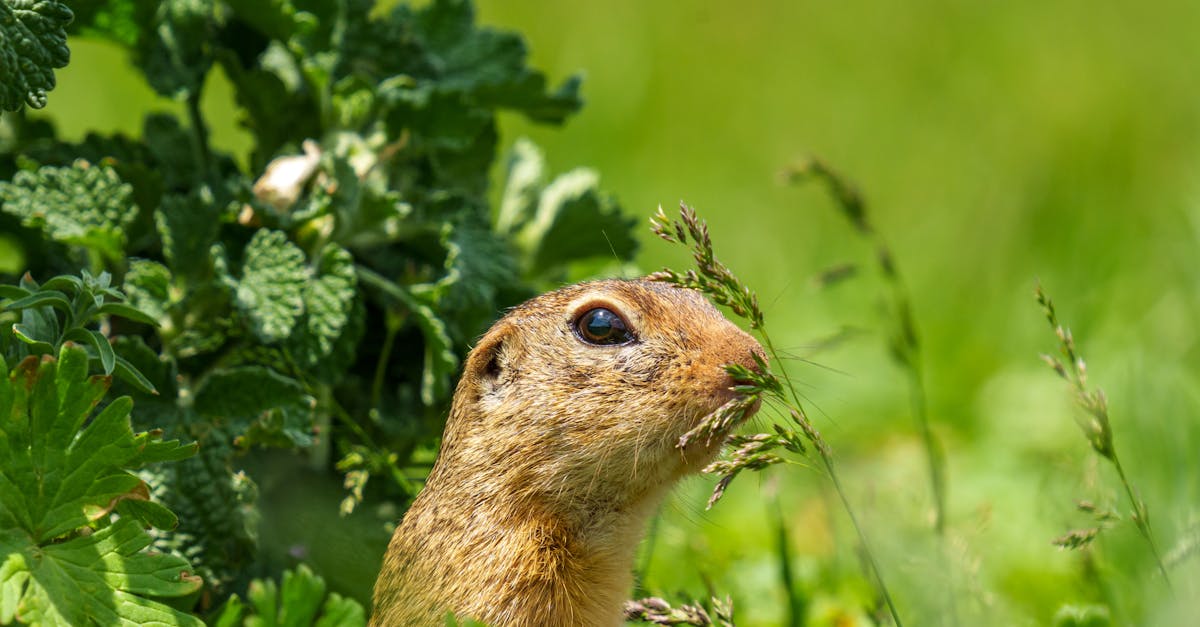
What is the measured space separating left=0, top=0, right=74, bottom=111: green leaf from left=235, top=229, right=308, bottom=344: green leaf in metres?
0.78

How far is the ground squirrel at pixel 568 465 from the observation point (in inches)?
111

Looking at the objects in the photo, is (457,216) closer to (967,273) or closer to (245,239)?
(245,239)

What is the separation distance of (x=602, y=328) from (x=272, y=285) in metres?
0.84

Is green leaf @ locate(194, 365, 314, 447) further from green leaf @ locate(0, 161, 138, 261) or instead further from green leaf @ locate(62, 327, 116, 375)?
green leaf @ locate(62, 327, 116, 375)

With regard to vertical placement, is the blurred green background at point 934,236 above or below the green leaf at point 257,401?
above

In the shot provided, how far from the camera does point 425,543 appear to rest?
2949 mm

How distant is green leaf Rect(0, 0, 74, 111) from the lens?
2.48m

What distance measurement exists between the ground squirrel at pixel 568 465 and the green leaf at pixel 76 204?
1.00m

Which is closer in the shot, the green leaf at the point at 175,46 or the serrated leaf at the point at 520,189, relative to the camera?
the green leaf at the point at 175,46

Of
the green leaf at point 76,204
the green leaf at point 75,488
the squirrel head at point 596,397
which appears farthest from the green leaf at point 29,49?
the squirrel head at point 596,397

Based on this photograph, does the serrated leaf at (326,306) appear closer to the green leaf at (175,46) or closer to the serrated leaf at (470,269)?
the serrated leaf at (470,269)

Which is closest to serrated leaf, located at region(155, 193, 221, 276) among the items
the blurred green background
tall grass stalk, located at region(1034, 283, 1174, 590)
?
the blurred green background

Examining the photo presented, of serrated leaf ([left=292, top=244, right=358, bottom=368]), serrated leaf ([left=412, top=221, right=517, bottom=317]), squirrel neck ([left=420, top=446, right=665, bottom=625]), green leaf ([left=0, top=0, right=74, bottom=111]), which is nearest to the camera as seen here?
green leaf ([left=0, top=0, right=74, bottom=111])

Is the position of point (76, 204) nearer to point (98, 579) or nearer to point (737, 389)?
point (98, 579)
